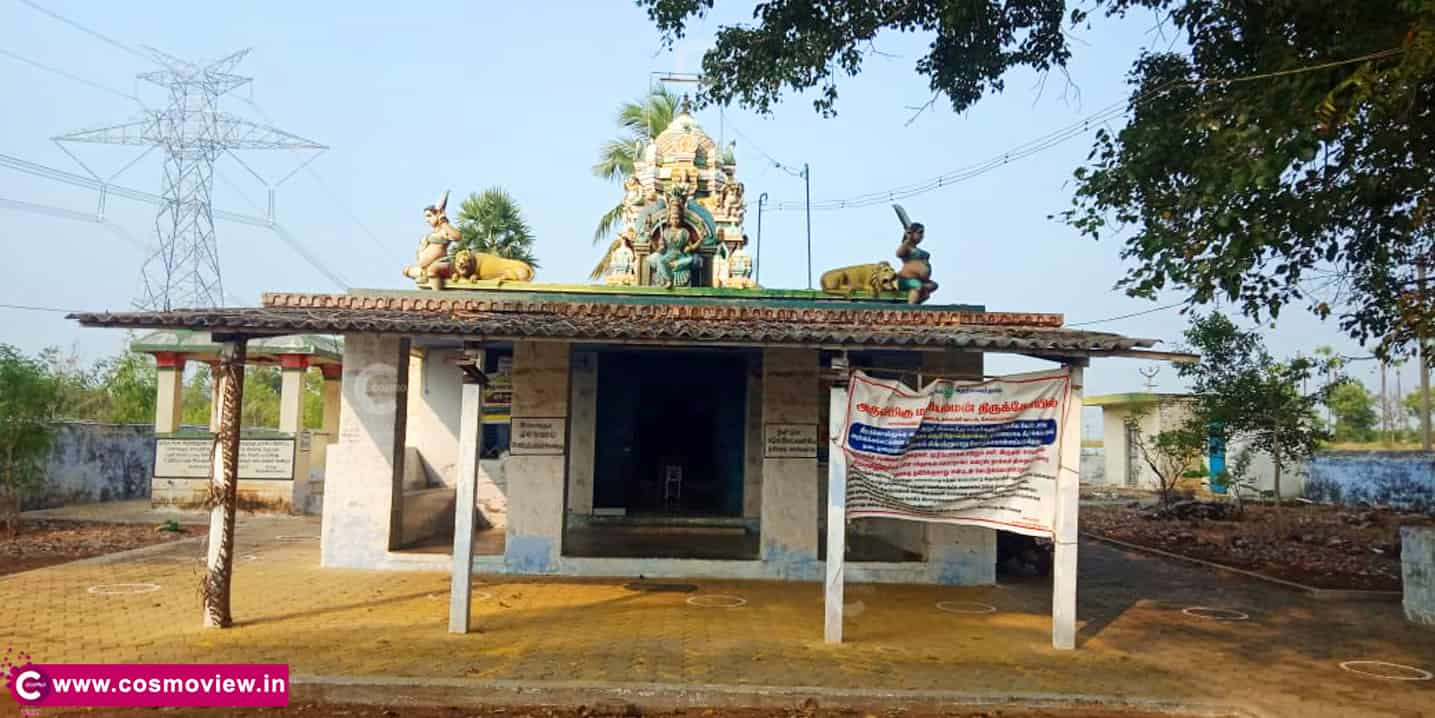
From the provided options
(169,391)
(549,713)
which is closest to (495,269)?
(169,391)

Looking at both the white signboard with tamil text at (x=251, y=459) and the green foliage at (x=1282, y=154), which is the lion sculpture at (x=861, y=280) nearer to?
the green foliage at (x=1282, y=154)

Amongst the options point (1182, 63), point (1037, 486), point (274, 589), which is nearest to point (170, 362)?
point (274, 589)

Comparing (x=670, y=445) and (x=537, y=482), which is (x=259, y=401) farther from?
(x=537, y=482)

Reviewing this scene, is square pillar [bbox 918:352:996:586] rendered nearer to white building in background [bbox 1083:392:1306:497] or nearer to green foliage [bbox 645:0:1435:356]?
green foliage [bbox 645:0:1435:356]

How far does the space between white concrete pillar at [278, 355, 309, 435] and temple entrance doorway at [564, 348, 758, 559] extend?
23.5 feet

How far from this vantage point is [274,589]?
31.8 feet

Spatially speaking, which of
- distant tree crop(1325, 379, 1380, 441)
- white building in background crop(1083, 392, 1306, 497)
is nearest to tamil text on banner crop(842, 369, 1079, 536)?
white building in background crop(1083, 392, 1306, 497)

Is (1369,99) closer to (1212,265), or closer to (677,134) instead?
(1212,265)

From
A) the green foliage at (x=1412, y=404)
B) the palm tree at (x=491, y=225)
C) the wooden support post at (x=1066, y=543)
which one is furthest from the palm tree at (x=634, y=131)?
the green foliage at (x=1412, y=404)

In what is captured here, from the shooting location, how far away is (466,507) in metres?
8.08

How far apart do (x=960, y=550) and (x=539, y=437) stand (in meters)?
5.29

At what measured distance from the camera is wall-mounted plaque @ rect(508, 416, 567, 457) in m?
10.8

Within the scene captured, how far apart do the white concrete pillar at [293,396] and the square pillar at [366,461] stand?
25.9ft

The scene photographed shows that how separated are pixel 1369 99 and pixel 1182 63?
3.83 m
